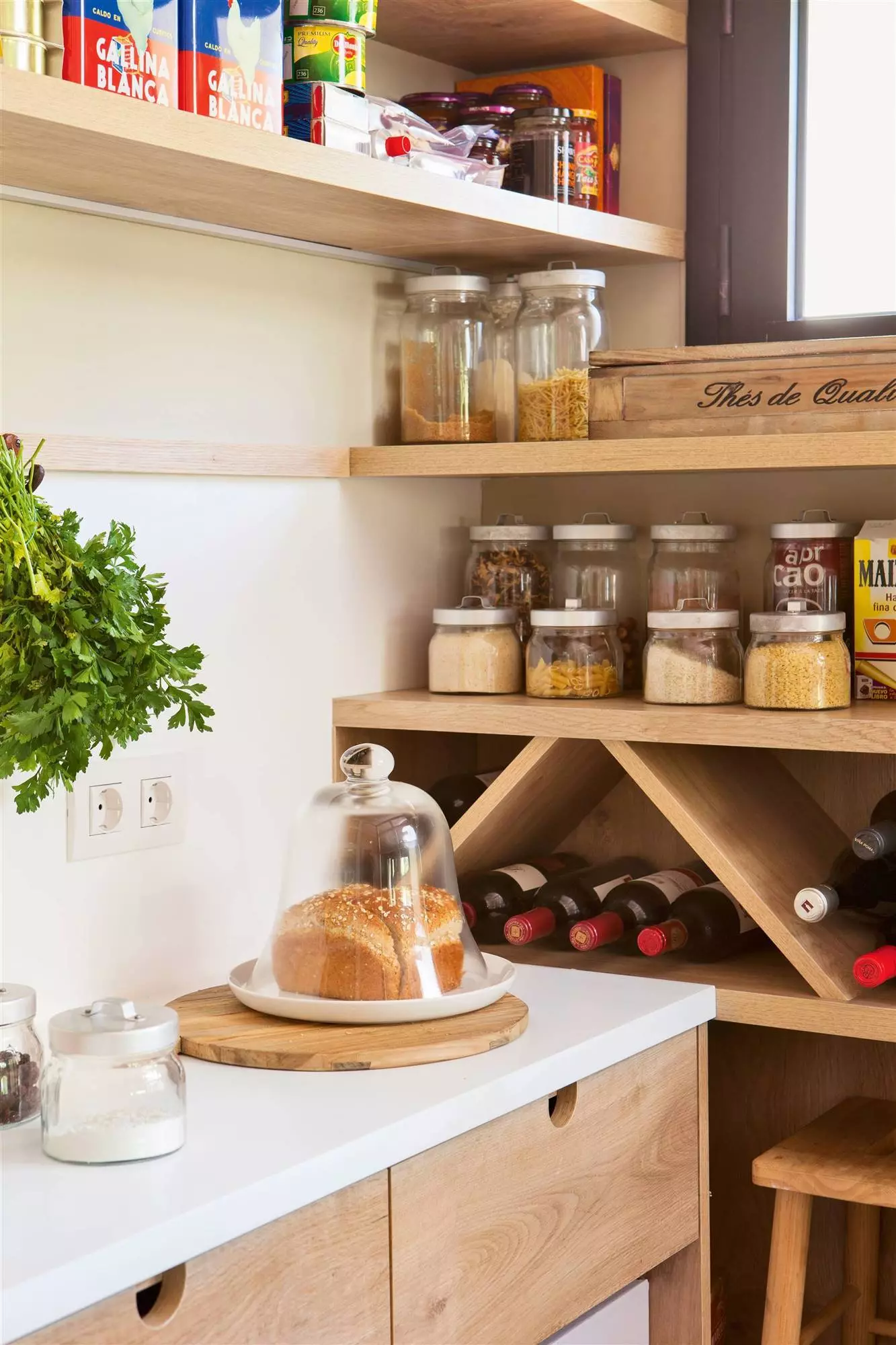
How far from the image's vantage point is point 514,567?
7.16ft

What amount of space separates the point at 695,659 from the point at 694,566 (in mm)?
184

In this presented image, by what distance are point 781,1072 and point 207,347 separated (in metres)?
1.23

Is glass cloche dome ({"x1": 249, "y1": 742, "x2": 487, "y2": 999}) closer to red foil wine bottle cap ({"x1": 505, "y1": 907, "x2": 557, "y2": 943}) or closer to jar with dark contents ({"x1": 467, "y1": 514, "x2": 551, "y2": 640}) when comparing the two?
red foil wine bottle cap ({"x1": 505, "y1": 907, "x2": 557, "y2": 943})

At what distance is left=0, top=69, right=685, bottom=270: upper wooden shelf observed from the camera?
1403 millimetres

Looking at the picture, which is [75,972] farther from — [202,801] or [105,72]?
[105,72]

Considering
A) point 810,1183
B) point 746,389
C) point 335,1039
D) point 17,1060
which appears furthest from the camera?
point 746,389

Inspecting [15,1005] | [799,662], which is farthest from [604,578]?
[15,1005]

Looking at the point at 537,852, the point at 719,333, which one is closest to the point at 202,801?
the point at 537,852

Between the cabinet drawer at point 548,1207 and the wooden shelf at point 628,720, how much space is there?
14.0 inches

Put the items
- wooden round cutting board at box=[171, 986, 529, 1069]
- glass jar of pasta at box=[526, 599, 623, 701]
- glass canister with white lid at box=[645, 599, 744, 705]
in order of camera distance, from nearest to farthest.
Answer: wooden round cutting board at box=[171, 986, 529, 1069]
glass canister with white lid at box=[645, 599, 744, 705]
glass jar of pasta at box=[526, 599, 623, 701]

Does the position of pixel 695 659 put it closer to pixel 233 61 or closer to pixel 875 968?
pixel 875 968

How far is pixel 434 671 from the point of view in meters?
2.14

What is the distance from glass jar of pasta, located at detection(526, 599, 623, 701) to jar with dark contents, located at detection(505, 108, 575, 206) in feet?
1.77

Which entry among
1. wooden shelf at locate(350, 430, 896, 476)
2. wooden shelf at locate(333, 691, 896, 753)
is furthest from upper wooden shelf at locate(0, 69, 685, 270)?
wooden shelf at locate(333, 691, 896, 753)
